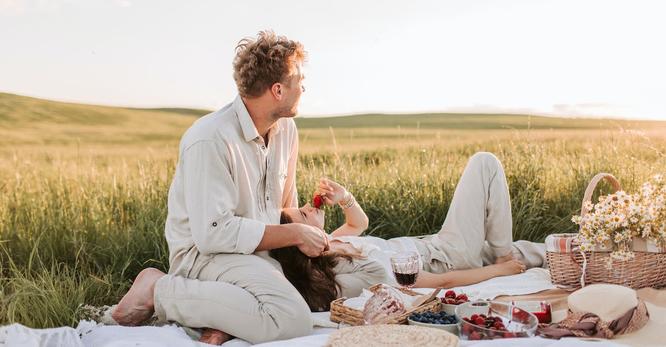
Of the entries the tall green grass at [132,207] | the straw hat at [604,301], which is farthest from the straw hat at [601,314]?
the tall green grass at [132,207]

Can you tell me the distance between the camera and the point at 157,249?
580 centimetres

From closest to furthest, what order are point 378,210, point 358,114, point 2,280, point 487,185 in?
point 487,185, point 2,280, point 378,210, point 358,114

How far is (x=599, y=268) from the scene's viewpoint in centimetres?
478

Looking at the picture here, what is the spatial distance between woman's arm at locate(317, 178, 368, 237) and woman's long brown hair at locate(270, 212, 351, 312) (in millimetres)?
270

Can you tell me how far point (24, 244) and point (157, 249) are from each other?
3.95 feet

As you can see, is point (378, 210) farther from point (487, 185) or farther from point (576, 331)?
point (576, 331)

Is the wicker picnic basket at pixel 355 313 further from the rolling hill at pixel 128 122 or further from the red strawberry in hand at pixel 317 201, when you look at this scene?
the rolling hill at pixel 128 122

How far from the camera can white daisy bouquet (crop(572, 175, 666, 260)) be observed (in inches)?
185

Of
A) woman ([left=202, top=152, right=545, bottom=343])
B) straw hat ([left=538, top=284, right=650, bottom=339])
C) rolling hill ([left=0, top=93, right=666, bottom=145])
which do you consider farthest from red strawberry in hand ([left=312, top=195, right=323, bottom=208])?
rolling hill ([left=0, top=93, right=666, bottom=145])

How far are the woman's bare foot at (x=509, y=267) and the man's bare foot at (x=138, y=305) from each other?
226cm

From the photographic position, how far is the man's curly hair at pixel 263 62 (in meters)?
4.30

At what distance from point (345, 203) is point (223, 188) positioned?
0.96 meters

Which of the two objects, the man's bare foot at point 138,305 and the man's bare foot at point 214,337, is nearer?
the man's bare foot at point 214,337

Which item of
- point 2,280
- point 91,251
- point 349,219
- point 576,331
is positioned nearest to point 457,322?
point 576,331
